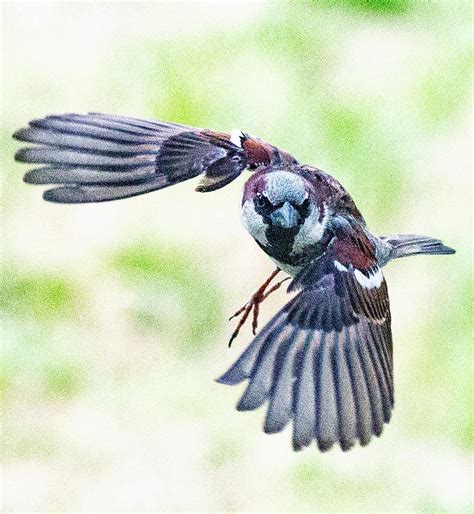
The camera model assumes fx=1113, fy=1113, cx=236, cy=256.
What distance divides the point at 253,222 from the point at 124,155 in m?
0.17

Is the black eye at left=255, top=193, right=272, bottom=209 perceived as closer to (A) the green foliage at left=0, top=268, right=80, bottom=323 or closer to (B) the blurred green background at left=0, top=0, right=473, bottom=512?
(B) the blurred green background at left=0, top=0, right=473, bottom=512

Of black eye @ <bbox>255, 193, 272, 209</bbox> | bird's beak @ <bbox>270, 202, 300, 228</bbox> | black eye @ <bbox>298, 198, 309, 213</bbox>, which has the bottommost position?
bird's beak @ <bbox>270, 202, 300, 228</bbox>

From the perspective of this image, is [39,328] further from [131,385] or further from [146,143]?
[146,143]

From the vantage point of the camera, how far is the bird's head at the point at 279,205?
926 millimetres

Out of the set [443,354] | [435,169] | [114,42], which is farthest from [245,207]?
[114,42]

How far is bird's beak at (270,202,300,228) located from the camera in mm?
926

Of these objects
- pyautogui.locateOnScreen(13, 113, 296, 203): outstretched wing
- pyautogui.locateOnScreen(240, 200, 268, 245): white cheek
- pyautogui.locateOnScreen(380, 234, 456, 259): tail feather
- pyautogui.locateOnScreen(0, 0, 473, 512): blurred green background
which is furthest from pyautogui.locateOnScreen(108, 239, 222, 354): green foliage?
pyautogui.locateOnScreen(240, 200, 268, 245): white cheek

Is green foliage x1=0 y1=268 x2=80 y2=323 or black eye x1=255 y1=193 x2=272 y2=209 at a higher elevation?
green foliage x1=0 y1=268 x2=80 y2=323

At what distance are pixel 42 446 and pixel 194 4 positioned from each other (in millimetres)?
1097

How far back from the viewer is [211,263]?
6.42 feet

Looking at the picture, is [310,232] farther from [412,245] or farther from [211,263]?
[211,263]

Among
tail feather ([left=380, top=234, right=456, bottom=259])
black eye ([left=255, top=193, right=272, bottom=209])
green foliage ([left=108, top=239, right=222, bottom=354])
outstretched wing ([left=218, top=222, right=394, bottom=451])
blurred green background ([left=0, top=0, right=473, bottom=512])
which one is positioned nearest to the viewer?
outstretched wing ([left=218, top=222, right=394, bottom=451])

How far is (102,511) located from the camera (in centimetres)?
166

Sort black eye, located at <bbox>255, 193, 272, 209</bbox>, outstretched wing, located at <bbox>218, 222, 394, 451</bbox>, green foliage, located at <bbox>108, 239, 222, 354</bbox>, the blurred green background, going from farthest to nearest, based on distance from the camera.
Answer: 1. green foliage, located at <bbox>108, 239, 222, 354</bbox>
2. the blurred green background
3. black eye, located at <bbox>255, 193, 272, 209</bbox>
4. outstretched wing, located at <bbox>218, 222, 394, 451</bbox>
